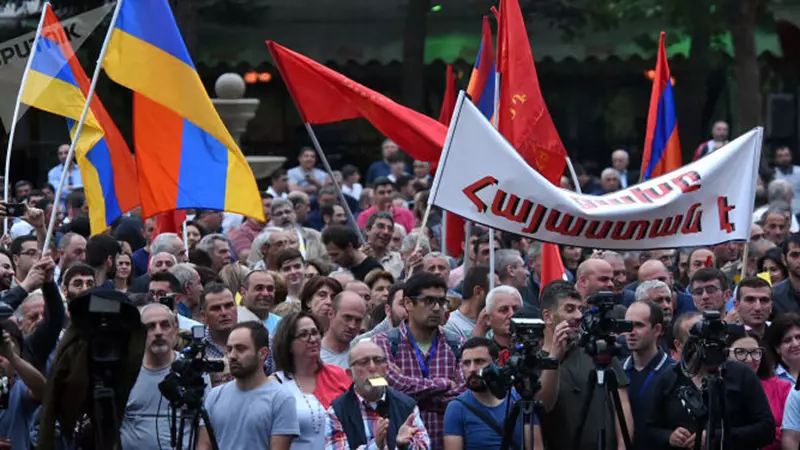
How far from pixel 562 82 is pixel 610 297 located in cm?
2112

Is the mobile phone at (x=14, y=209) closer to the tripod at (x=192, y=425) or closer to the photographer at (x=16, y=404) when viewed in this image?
the photographer at (x=16, y=404)

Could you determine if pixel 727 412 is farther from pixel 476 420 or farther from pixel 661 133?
pixel 661 133

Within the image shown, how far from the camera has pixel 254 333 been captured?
927cm

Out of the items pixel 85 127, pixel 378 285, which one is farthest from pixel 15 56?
pixel 378 285

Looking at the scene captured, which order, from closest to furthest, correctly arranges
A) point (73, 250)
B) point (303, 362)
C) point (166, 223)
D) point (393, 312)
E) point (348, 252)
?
point (303, 362), point (393, 312), point (73, 250), point (348, 252), point (166, 223)

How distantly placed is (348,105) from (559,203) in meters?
3.19

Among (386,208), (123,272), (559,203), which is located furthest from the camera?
(386,208)

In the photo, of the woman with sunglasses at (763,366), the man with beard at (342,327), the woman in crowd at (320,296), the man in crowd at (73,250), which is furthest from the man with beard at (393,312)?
the man in crowd at (73,250)

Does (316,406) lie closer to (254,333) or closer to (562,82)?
(254,333)

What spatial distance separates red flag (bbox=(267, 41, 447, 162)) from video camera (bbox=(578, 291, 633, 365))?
4.47 m

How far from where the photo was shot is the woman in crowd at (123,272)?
42.4 ft

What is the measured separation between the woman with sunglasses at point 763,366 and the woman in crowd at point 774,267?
3262 millimetres

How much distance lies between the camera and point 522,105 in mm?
12844


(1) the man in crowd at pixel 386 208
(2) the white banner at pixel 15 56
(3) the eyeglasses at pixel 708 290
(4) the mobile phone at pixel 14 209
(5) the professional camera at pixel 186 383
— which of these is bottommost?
(5) the professional camera at pixel 186 383
